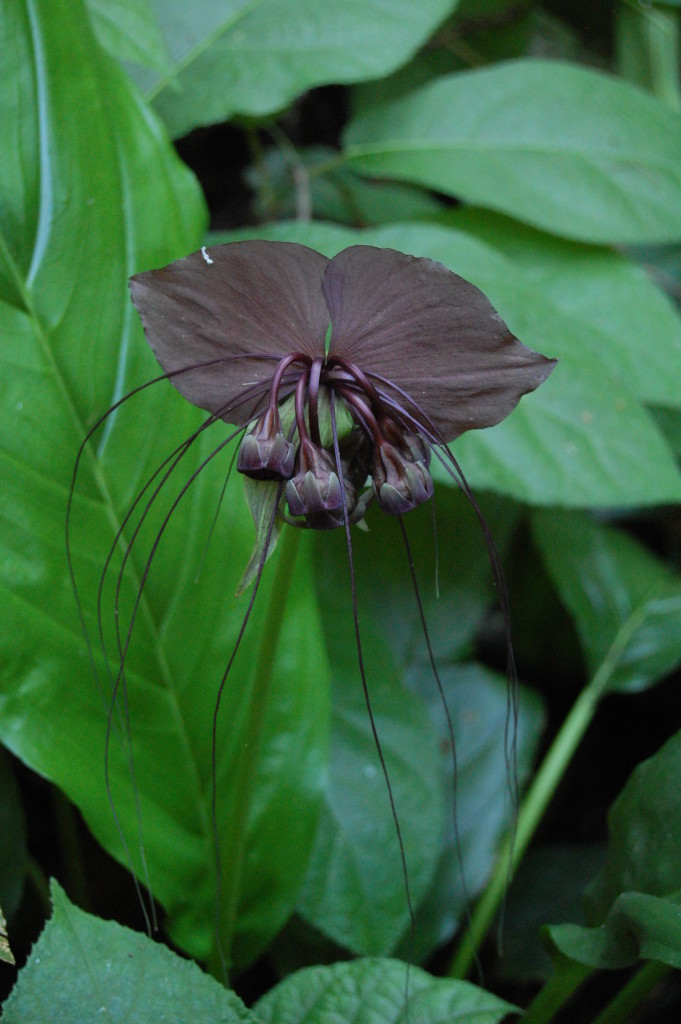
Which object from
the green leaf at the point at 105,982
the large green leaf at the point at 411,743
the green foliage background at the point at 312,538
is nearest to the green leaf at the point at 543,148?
the green foliage background at the point at 312,538

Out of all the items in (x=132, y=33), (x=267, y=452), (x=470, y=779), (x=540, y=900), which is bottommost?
(x=540, y=900)

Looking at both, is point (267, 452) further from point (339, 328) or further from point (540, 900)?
point (540, 900)

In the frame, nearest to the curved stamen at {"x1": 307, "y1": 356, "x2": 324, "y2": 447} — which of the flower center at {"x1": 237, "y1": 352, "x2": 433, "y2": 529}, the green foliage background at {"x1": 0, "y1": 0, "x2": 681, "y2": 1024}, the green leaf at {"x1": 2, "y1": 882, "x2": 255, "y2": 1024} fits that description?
the flower center at {"x1": 237, "y1": 352, "x2": 433, "y2": 529}

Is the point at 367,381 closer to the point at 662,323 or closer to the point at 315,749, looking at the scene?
the point at 315,749

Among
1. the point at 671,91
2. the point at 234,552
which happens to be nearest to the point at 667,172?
the point at 671,91

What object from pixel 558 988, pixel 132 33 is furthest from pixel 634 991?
pixel 132 33
